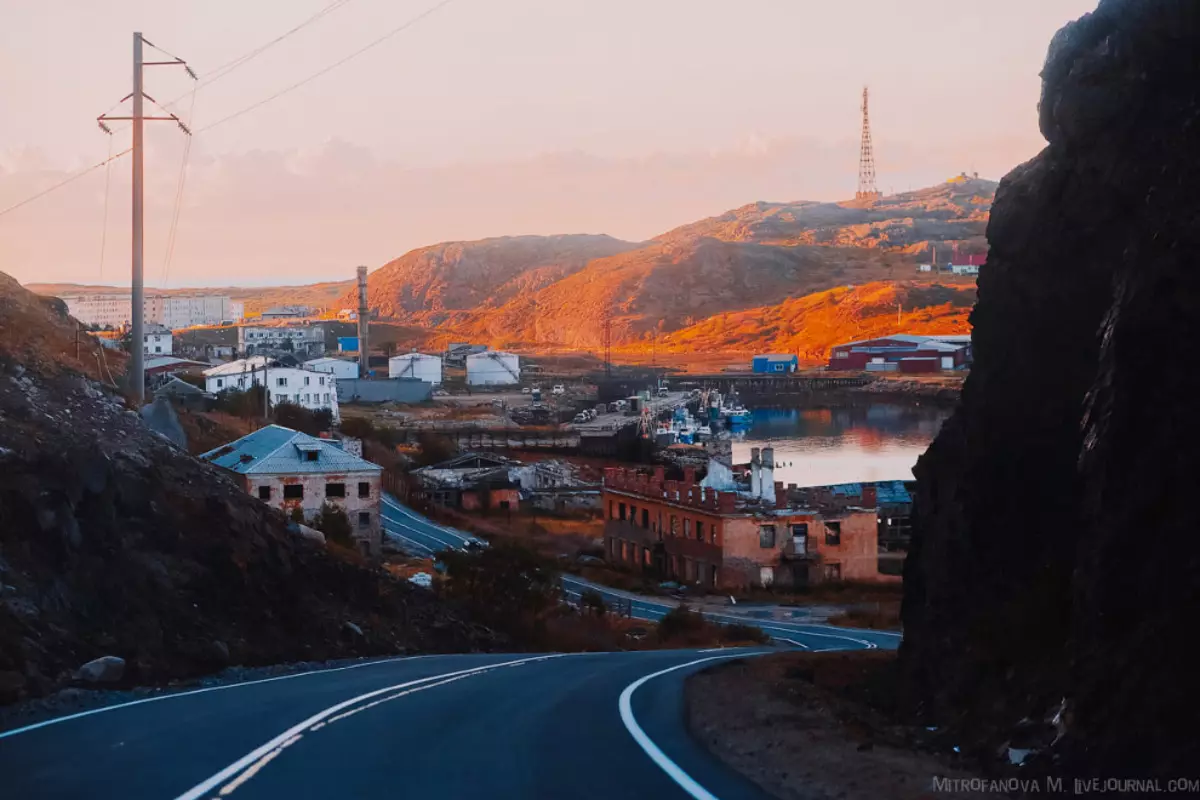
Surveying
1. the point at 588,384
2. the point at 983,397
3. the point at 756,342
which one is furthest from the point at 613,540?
the point at 756,342

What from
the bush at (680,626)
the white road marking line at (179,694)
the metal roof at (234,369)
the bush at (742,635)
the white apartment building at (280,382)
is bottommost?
the bush at (742,635)

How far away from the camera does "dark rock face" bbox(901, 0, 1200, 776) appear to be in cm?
686

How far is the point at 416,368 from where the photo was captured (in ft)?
383

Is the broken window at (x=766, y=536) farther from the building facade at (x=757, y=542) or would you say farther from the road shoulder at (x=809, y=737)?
the road shoulder at (x=809, y=737)

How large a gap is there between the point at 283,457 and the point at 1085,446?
3157 cm

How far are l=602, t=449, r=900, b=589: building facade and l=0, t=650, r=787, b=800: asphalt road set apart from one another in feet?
103

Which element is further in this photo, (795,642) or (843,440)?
(843,440)

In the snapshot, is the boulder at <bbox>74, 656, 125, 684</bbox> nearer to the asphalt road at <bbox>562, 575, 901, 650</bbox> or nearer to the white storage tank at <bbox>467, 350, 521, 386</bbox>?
the asphalt road at <bbox>562, 575, 901, 650</bbox>

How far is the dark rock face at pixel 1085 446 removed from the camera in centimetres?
686

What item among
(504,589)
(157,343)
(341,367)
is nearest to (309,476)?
(504,589)

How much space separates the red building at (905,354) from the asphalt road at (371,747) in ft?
373

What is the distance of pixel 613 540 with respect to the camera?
49.7 meters

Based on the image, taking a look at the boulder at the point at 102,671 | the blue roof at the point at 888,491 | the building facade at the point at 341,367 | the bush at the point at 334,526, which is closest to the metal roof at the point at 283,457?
the bush at the point at 334,526

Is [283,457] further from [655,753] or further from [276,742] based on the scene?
[655,753]
